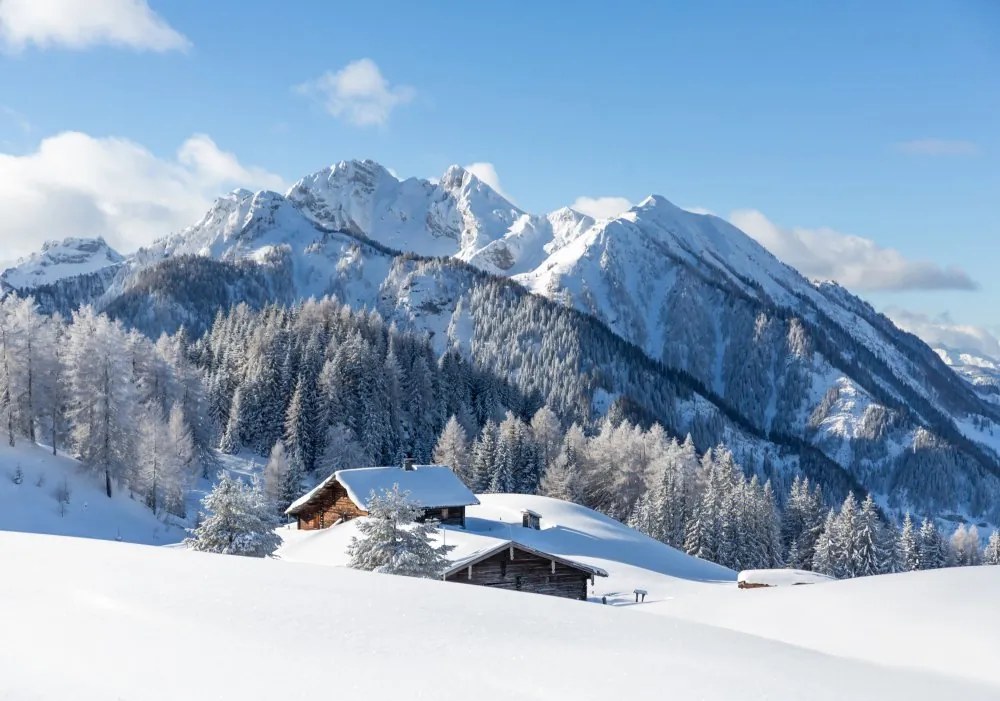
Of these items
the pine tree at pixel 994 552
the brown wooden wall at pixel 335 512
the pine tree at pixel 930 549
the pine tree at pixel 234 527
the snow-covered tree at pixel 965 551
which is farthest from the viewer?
the snow-covered tree at pixel 965 551

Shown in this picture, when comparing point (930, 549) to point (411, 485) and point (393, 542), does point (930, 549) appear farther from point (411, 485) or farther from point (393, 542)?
point (393, 542)

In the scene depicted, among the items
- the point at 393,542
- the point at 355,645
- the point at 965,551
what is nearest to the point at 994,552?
the point at 965,551

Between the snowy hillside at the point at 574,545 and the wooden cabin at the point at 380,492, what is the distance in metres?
1.43

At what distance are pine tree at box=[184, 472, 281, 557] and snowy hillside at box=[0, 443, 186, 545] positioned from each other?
63.5 ft

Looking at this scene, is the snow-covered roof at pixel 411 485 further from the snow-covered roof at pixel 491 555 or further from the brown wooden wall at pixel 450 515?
the snow-covered roof at pixel 491 555

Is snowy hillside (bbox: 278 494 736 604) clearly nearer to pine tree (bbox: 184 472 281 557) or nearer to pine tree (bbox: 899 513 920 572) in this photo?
pine tree (bbox: 184 472 281 557)

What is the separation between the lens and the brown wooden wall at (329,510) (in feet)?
168

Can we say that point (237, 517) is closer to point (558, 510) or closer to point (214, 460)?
point (558, 510)

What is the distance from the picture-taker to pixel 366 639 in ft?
32.2

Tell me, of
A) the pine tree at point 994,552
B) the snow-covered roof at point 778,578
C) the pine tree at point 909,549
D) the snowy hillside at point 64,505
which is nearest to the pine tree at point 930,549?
the pine tree at point 909,549

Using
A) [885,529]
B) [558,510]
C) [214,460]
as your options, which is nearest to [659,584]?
[558,510]

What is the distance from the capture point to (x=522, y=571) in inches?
1337

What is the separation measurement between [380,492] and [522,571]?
18556 millimetres

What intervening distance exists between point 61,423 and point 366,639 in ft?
179
